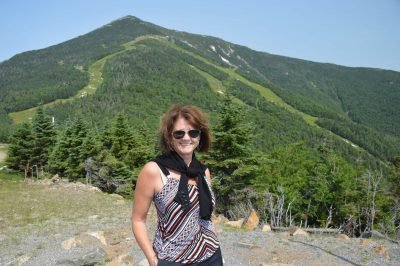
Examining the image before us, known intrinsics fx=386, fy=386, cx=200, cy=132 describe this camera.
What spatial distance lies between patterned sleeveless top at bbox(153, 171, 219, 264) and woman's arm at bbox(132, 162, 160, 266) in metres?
0.07

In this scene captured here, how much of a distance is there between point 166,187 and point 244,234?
29.9ft

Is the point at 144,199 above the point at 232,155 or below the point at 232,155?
above

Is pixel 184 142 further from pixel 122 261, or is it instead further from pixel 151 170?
pixel 122 261

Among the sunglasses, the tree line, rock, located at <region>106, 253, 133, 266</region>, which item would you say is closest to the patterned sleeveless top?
the sunglasses

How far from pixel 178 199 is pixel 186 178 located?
0.18 m

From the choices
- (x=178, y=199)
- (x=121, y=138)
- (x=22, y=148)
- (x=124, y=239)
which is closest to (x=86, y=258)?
(x=124, y=239)

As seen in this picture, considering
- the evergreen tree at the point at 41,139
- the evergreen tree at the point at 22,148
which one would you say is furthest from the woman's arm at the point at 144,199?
the evergreen tree at the point at 22,148

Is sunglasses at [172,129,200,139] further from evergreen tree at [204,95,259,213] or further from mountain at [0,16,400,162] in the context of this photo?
mountain at [0,16,400,162]

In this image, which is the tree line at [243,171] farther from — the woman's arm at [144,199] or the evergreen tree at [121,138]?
the woman's arm at [144,199]

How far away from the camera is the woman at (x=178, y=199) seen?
3170mm

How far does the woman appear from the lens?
3.17 metres

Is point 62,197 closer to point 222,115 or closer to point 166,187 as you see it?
point 222,115

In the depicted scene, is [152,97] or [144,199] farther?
[152,97]

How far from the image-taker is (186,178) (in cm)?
320
